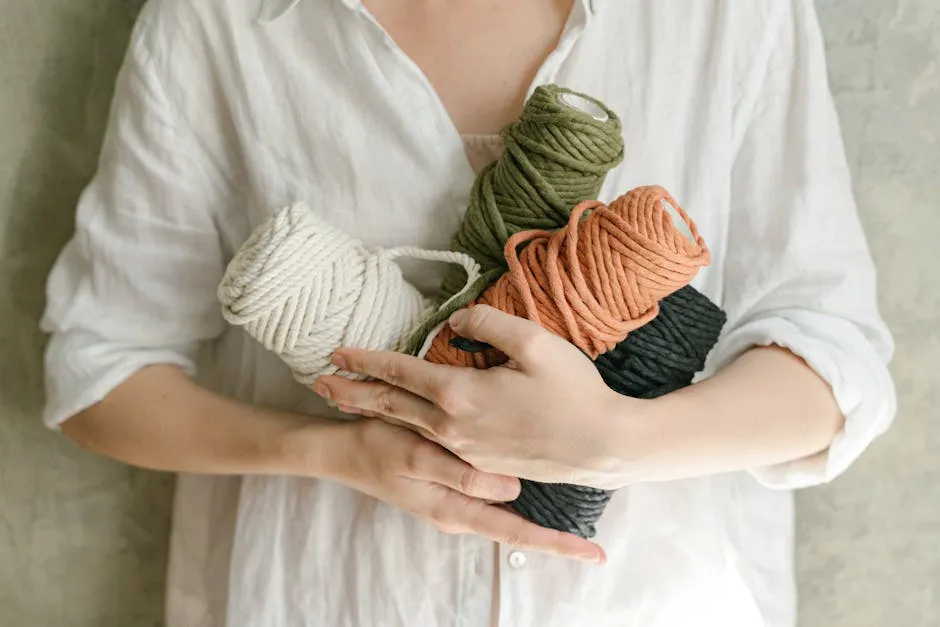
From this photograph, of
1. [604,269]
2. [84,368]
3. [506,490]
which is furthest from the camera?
[84,368]

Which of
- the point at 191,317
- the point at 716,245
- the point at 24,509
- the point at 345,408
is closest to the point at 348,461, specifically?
the point at 345,408

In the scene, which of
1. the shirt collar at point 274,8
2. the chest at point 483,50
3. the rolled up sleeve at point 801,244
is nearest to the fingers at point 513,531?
the rolled up sleeve at point 801,244

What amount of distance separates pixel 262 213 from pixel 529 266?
0.99 ft

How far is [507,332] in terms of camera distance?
1.93 ft

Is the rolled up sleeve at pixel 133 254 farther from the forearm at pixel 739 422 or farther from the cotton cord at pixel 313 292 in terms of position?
the forearm at pixel 739 422

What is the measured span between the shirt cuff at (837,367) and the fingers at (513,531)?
0.21 metres

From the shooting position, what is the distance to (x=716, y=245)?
745 mm

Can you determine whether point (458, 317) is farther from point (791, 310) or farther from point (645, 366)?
point (791, 310)

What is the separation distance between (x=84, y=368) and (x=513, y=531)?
1.44 feet

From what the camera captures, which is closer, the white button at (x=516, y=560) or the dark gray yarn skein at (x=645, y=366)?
the dark gray yarn skein at (x=645, y=366)

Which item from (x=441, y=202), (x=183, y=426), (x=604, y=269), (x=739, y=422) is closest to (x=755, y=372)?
(x=739, y=422)

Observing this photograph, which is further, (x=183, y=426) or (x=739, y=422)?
(x=183, y=426)

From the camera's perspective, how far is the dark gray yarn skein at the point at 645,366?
0.62m

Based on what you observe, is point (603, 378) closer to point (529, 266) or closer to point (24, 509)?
point (529, 266)
